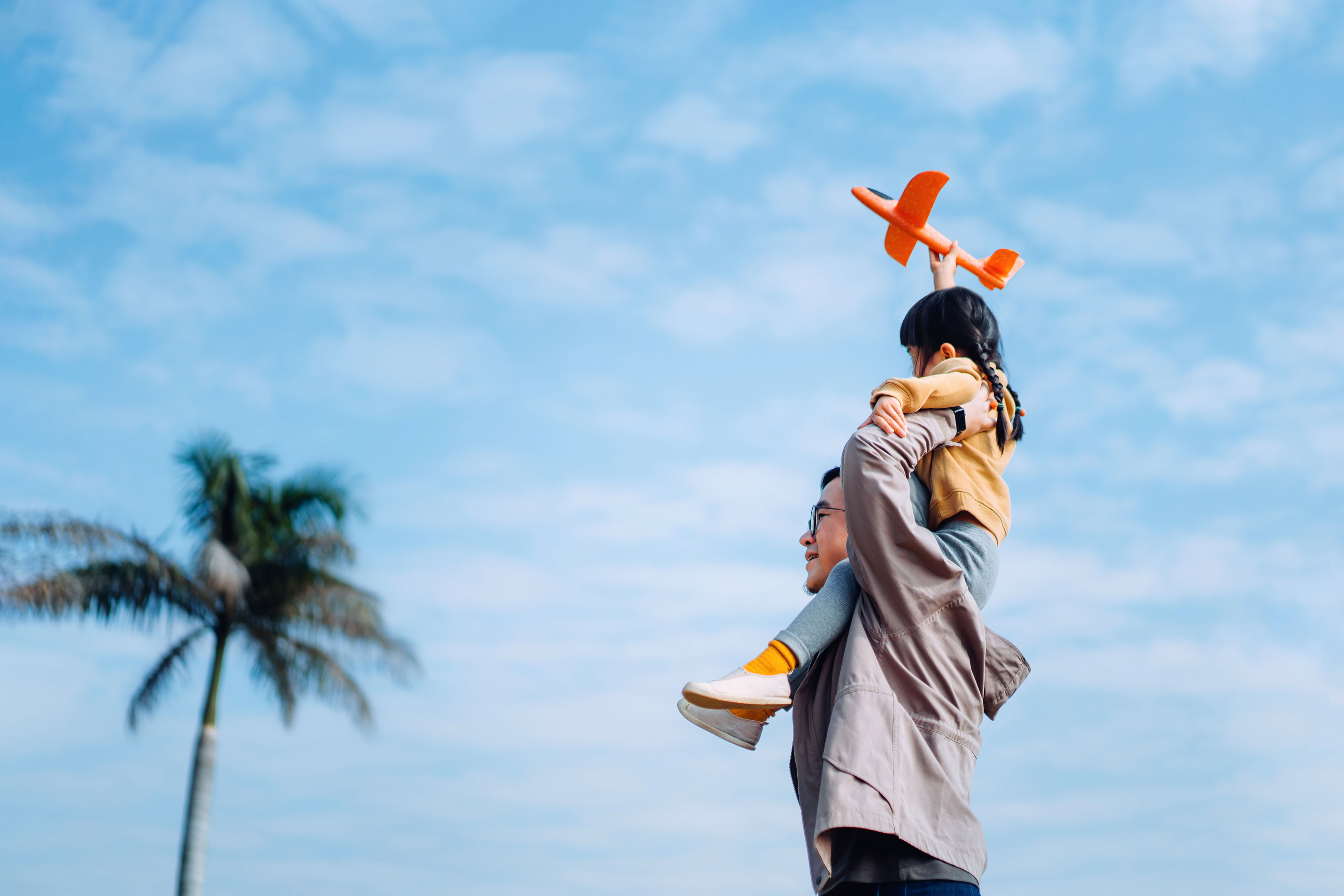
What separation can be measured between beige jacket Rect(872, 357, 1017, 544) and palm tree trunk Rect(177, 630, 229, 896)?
1732 centimetres

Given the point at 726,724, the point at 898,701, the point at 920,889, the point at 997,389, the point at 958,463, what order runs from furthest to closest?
the point at 997,389
the point at 958,463
the point at 726,724
the point at 898,701
the point at 920,889

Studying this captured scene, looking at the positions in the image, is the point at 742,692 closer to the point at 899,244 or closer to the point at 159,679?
the point at 899,244

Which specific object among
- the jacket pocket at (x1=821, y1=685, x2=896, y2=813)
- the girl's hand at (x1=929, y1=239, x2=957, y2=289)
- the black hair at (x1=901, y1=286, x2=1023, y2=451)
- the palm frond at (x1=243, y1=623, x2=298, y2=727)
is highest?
the palm frond at (x1=243, y1=623, x2=298, y2=727)

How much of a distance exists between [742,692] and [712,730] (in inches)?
12.3

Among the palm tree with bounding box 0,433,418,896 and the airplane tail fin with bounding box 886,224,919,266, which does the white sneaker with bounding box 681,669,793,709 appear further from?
the palm tree with bounding box 0,433,418,896

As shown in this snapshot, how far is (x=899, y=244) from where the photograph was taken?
13.3 feet

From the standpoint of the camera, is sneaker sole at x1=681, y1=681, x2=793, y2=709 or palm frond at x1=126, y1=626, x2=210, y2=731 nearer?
sneaker sole at x1=681, y1=681, x2=793, y2=709

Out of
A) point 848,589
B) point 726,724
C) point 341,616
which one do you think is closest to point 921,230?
point 848,589

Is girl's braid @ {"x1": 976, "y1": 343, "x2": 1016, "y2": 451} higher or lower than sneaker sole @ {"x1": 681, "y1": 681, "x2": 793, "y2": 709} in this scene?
higher

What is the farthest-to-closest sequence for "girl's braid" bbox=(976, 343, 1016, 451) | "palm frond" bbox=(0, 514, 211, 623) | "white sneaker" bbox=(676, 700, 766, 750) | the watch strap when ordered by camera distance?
"palm frond" bbox=(0, 514, 211, 623) → "girl's braid" bbox=(976, 343, 1016, 451) → the watch strap → "white sneaker" bbox=(676, 700, 766, 750)

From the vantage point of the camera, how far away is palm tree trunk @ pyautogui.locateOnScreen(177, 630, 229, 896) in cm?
1753

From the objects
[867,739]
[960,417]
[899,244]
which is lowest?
[867,739]

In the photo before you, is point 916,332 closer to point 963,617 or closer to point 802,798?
point 963,617

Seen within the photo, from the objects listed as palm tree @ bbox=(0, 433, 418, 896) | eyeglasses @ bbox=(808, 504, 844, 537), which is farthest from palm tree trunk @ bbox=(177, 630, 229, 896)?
eyeglasses @ bbox=(808, 504, 844, 537)
